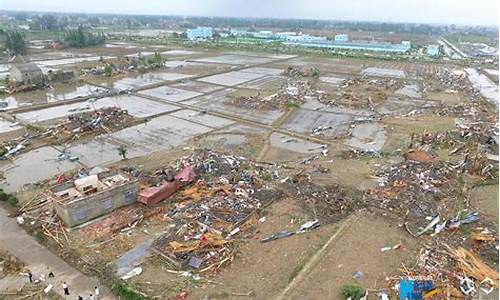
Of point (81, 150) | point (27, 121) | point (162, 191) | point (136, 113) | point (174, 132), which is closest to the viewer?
point (162, 191)

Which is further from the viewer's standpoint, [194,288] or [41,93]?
[41,93]

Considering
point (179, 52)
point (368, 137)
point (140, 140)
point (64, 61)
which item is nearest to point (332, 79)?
point (368, 137)

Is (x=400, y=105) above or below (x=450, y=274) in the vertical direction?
above

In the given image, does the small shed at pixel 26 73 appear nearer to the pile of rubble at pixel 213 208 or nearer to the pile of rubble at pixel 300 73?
the pile of rubble at pixel 213 208

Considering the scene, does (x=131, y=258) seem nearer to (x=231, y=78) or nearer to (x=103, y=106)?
(x=103, y=106)

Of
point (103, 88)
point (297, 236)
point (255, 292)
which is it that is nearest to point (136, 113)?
point (103, 88)

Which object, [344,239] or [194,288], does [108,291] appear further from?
[344,239]
